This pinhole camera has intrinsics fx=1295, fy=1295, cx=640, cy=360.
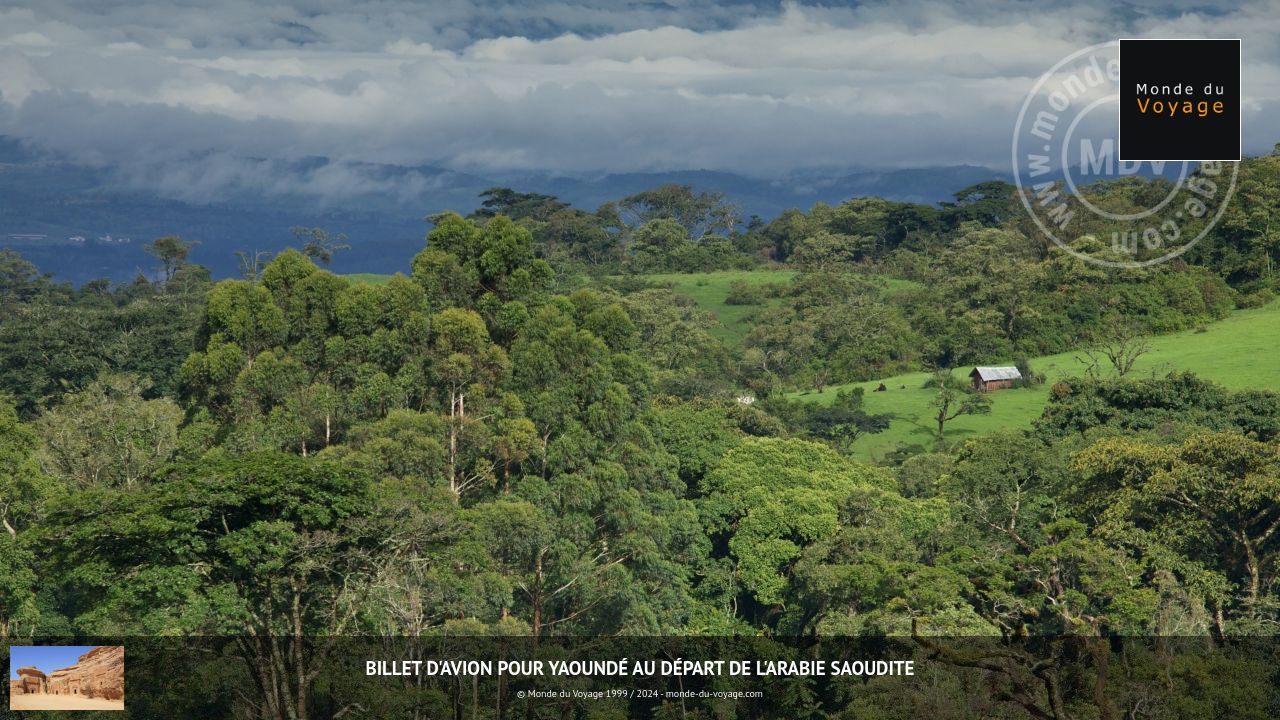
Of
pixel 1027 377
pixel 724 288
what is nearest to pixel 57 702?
pixel 1027 377

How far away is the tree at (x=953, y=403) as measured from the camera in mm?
51853

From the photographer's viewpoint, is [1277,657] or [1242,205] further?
[1242,205]

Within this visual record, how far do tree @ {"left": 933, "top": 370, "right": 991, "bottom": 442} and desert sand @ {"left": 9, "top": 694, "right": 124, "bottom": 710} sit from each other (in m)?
37.0

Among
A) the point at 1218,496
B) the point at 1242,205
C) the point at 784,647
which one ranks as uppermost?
the point at 1242,205

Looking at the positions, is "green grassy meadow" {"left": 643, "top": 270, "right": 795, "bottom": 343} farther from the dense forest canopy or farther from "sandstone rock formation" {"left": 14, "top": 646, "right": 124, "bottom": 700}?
"sandstone rock formation" {"left": 14, "top": 646, "right": 124, "bottom": 700}

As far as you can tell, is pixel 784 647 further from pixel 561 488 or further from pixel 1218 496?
pixel 1218 496

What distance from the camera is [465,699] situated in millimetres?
23547

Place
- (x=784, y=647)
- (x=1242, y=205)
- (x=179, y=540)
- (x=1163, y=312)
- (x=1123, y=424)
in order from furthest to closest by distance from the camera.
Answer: (x=1242, y=205)
(x=1163, y=312)
(x=1123, y=424)
(x=784, y=647)
(x=179, y=540)

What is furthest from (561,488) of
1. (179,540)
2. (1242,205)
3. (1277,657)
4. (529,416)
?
(1242,205)

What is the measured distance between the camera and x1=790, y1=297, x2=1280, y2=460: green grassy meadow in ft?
170

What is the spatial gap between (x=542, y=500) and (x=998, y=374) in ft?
112

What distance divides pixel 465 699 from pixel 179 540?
6.30 metres

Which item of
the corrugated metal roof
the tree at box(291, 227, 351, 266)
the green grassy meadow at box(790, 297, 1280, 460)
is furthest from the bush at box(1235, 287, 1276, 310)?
the tree at box(291, 227, 351, 266)

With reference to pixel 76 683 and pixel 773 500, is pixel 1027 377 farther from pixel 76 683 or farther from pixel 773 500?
pixel 76 683
